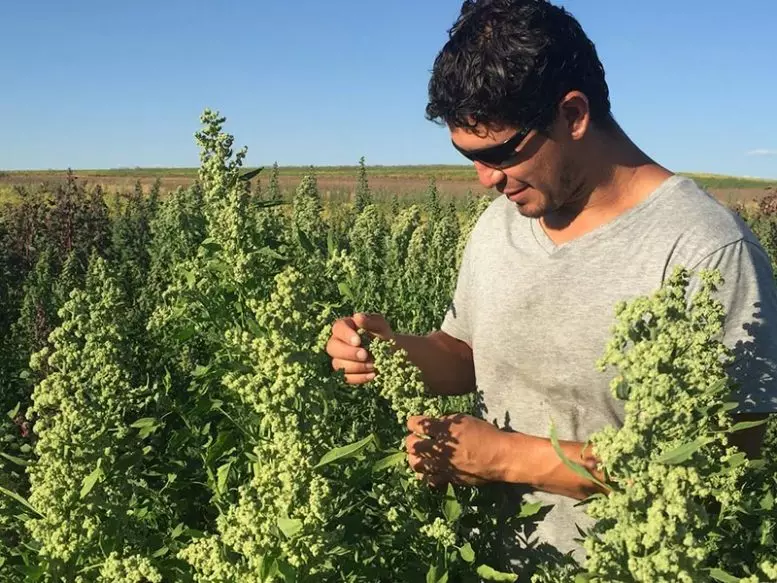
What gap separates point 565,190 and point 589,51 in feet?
1.49

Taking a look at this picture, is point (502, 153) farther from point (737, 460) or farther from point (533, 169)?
point (737, 460)

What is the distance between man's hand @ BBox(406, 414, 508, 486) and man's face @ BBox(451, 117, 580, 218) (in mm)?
747

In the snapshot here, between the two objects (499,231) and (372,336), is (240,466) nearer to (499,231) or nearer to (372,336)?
(372,336)

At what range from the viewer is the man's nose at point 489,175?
7.98ft

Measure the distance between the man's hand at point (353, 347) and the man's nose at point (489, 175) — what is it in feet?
1.98

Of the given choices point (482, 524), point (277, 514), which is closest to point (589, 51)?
Answer: point (482, 524)

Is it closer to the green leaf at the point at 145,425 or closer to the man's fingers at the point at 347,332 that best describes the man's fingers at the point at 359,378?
the man's fingers at the point at 347,332

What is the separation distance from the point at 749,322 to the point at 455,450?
0.91m

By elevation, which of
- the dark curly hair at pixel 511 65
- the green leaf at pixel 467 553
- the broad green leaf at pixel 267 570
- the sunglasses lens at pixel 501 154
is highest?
the dark curly hair at pixel 511 65

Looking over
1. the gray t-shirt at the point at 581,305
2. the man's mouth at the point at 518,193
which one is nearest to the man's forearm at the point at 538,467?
the gray t-shirt at the point at 581,305

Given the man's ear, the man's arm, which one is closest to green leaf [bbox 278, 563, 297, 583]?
the man's arm

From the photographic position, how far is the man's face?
2.35 meters

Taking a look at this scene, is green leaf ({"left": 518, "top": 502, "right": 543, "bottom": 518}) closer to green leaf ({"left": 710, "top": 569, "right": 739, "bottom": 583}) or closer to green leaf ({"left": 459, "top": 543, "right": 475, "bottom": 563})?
green leaf ({"left": 459, "top": 543, "right": 475, "bottom": 563})

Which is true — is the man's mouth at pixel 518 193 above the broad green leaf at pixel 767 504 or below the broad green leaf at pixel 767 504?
above
